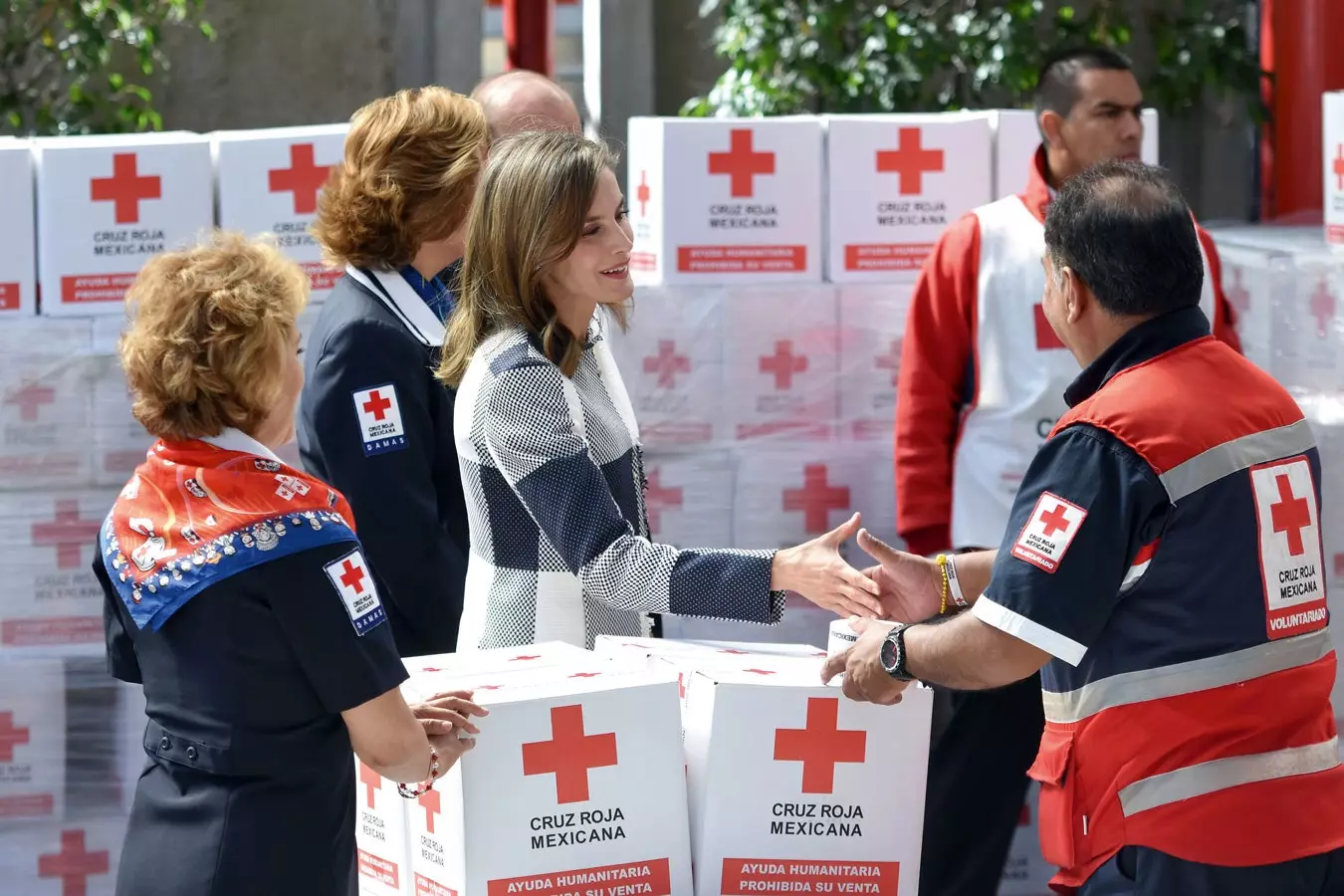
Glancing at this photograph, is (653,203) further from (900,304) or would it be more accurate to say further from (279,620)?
(279,620)

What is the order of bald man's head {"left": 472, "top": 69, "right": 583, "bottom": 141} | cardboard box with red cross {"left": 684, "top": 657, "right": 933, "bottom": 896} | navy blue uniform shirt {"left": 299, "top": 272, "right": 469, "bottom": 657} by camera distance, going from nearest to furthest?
cardboard box with red cross {"left": 684, "top": 657, "right": 933, "bottom": 896}, navy blue uniform shirt {"left": 299, "top": 272, "right": 469, "bottom": 657}, bald man's head {"left": 472, "top": 69, "right": 583, "bottom": 141}

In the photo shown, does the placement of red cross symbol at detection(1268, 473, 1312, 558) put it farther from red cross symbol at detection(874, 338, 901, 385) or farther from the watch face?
red cross symbol at detection(874, 338, 901, 385)

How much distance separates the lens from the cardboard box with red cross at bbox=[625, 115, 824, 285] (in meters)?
3.26

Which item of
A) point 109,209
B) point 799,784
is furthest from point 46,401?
point 799,784

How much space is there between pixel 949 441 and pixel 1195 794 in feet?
4.84

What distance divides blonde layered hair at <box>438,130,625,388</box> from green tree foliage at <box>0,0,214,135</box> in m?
3.11

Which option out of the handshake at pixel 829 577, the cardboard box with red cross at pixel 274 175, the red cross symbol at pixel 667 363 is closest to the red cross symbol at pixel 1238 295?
the red cross symbol at pixel 667 363

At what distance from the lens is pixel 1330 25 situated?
178 inches

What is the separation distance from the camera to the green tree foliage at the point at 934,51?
488 cm

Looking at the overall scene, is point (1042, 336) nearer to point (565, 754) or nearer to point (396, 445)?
point (396, 445)

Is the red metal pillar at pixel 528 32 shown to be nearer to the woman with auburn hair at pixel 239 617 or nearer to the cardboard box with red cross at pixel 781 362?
the cardboard box with red cross at pixel 781 362

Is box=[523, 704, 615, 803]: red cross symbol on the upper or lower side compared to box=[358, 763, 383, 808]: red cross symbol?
upper

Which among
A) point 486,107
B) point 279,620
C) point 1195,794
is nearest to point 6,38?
point 486,107

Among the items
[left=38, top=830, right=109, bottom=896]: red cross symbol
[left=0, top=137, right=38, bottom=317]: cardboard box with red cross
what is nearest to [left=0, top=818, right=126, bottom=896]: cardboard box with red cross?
[left=38, top=830, right=109, bottom=896]: red cross symbol
